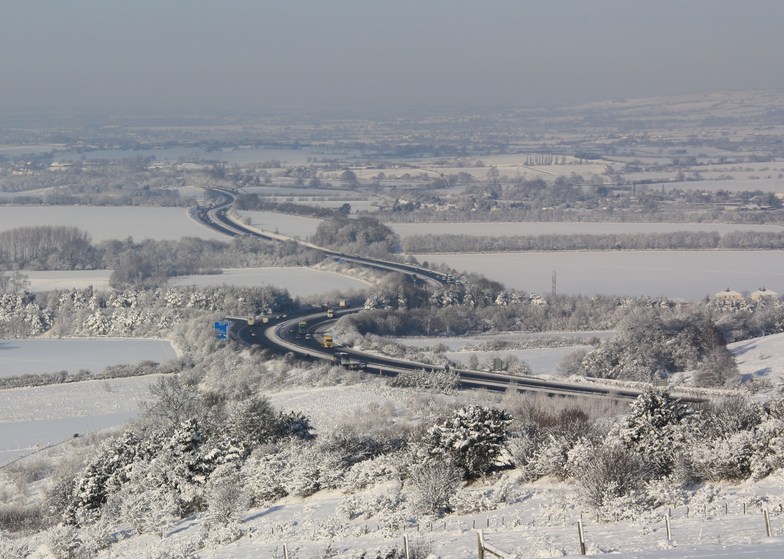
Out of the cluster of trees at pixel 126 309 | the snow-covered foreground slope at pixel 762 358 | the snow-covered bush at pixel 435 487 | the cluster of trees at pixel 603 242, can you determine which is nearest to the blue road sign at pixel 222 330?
the cluster of trees at pixel 126 309

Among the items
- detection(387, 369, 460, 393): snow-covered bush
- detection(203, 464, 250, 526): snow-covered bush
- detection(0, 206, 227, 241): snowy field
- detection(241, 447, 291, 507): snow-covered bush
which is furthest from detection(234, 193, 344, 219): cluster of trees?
detection(203, 464, 250, 526): snow-covered bush

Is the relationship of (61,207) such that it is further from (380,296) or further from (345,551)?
(345,551)

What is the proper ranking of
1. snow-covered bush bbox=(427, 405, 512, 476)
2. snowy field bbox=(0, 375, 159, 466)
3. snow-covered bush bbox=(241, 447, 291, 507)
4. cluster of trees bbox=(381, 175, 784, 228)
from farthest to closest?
cluster of trees bbox=(381, 175, 784, 228), snowy field bbox=(0, 375, 159, 466), snow-covered bush bbox=(241, 447, 291, 507), snow-covered bush bbox=(427, 405, 512, 476)

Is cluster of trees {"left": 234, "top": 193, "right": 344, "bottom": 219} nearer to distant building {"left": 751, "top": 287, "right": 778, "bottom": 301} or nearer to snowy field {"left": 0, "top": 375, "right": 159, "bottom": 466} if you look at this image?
distant building {"left": 751, "top": 287, "right": 778, "bottom": 301}

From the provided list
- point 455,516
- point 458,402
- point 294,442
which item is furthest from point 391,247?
point 455,516

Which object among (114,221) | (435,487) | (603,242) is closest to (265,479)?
(435,487)

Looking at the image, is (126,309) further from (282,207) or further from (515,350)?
(282,207)
